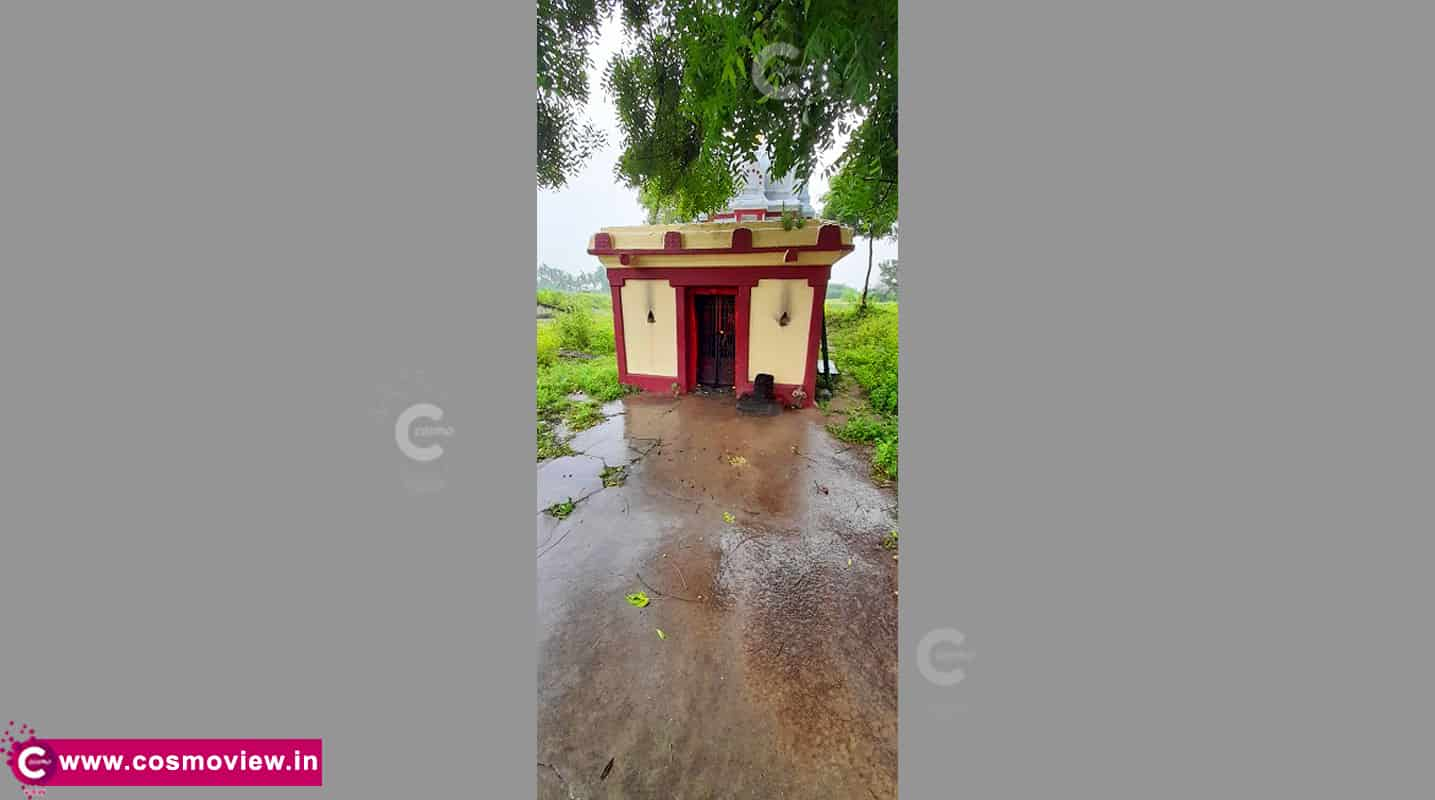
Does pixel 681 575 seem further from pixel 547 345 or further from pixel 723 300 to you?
pixel 547 345

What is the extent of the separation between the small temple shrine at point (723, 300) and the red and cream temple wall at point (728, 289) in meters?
0.02

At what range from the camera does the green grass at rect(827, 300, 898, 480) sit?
19.2 feet

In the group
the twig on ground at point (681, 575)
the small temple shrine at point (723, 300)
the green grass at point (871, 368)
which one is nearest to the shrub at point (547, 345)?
the small temple shrine at point (723, 300)

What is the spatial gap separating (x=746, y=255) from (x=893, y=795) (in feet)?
22.0

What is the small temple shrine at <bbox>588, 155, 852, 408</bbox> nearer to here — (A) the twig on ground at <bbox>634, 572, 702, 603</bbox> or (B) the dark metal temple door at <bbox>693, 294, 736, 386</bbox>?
(B) the dark metal temple door at <bbox>693, 294, 736, 386</bbox>

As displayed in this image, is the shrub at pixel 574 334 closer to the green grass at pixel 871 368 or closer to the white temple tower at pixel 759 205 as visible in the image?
the white temple tower at pixel 759 205

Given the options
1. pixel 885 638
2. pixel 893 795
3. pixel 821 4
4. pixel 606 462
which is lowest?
pixel 893 795

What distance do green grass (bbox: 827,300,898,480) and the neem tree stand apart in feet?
9.83

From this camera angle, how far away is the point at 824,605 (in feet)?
9.07

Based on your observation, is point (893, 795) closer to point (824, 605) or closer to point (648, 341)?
point (824, 605)

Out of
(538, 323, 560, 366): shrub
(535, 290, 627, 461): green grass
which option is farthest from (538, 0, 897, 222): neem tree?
(538, 323, 560, 366): shrub

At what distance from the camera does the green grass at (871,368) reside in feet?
19.2

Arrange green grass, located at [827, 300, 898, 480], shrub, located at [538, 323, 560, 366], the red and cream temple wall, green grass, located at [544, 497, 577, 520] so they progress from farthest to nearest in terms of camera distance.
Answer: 1. shrub, located at [538, 323, 560, 366]
2. the red and cream temple wall
3. green grass, located at [827, 300, 898, 480]
4. green grass, located at [544, 497, 577, 520]
